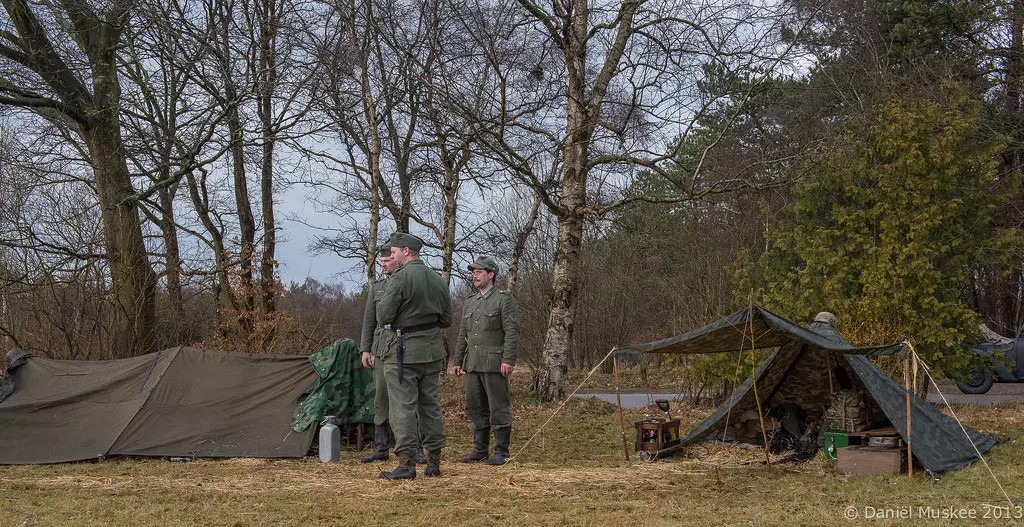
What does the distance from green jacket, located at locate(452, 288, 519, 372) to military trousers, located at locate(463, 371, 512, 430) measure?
0.10m

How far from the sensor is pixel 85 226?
13.0m

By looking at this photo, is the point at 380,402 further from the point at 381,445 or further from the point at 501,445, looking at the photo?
the point at 501,445

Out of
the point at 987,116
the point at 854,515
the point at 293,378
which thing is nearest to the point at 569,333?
the point at 293,378

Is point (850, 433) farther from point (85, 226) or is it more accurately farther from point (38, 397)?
point (85, 226)

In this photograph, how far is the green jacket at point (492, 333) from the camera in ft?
24.1

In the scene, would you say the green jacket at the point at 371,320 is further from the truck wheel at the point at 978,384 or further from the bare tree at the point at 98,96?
the truck wheel at the point at 978,384

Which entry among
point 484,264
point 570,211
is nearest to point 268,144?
point 570,211

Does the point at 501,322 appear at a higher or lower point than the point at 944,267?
lower

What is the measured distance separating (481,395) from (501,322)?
0.67 meters

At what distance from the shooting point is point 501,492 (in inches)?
220

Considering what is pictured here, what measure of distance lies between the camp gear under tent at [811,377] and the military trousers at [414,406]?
5.12 ft

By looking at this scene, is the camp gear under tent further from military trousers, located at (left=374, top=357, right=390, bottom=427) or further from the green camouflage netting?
the green camouflage netting

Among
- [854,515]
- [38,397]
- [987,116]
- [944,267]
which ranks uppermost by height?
[987,116]

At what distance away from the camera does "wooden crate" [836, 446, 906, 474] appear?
6273 mm
